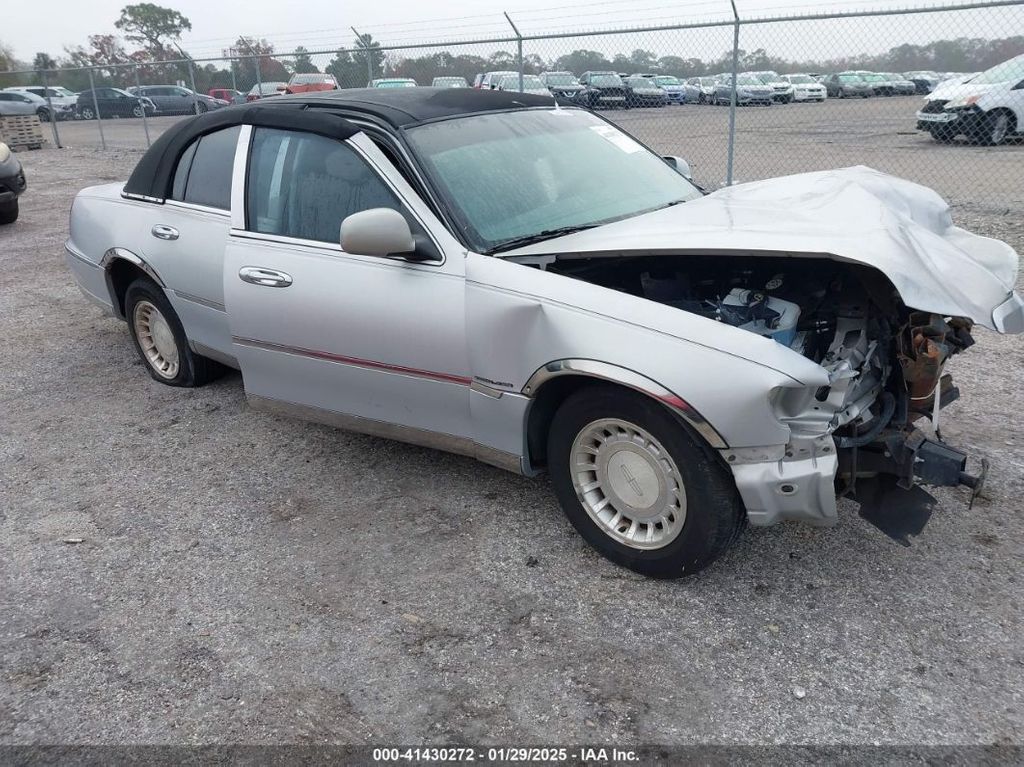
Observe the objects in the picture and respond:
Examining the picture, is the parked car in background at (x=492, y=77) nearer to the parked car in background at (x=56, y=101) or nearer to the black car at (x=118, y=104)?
the black car at (x=118, y=104)

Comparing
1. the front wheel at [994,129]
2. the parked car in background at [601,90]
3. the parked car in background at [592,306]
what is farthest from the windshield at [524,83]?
the parked car in background at [592,306]

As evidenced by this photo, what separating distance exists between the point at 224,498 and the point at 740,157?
1246 cm

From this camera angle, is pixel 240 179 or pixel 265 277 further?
pixel 240 179

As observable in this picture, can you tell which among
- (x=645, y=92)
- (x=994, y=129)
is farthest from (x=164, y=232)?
(x=994, y=129)

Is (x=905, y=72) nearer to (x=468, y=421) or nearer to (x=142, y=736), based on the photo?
(x=468, y=421)

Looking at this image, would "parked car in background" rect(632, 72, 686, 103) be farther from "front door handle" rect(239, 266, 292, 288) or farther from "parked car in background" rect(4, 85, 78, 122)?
"parked car in background" rect(4, 85, 78, 122)

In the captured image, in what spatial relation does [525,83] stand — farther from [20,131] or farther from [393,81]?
[20,131]

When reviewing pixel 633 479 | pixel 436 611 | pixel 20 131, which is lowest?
pixel 436 611

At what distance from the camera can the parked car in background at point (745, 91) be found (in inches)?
435

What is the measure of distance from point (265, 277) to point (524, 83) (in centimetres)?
866

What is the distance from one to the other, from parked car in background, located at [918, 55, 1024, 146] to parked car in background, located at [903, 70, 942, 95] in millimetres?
311

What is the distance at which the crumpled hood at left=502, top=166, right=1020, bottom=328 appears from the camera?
2.85 meters

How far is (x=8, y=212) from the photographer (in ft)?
37.1

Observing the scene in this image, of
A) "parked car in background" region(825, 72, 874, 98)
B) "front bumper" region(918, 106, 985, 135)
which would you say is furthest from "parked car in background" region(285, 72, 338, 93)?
"front bumper" region(918, 106, 985, 135)
